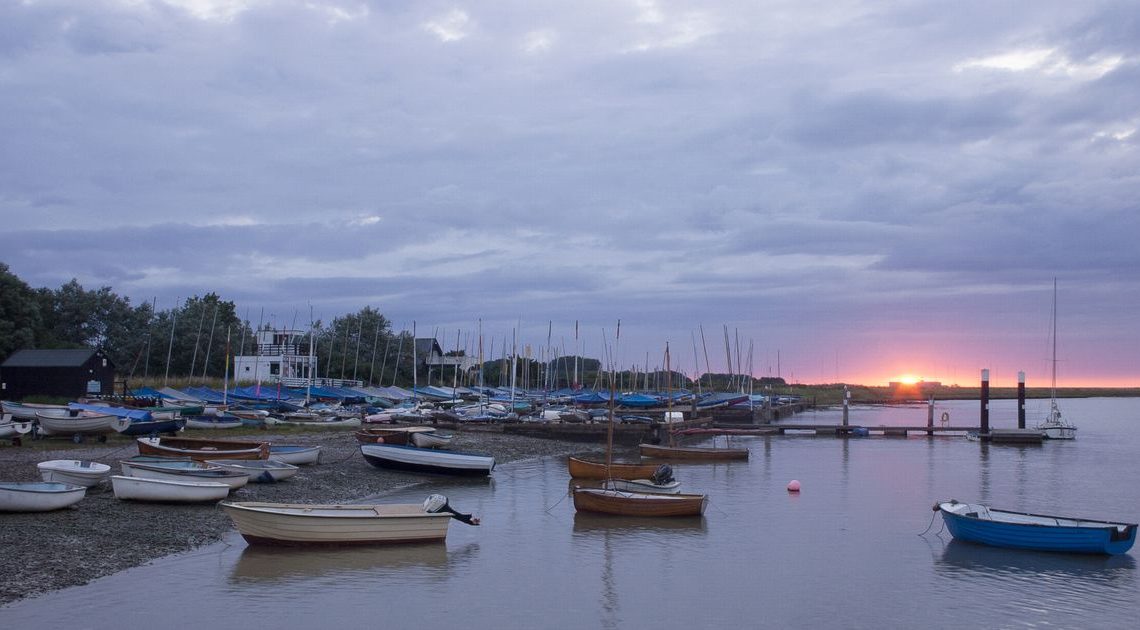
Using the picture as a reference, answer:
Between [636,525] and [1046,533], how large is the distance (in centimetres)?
1115

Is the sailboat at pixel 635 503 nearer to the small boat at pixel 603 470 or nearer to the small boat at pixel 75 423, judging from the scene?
the small boat at pixel 603 470

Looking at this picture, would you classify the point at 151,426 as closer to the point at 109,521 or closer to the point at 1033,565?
the point at 109,521

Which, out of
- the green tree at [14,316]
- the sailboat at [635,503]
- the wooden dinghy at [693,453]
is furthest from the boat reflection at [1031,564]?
the green tree at [14,316]

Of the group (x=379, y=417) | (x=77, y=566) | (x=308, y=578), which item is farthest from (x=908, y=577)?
(x=379, y=417)

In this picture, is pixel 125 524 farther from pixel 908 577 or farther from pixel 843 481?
pixel 843 481

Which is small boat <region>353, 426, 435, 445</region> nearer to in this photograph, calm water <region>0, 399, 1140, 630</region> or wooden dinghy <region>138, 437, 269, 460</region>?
calm water <region>0, 399, 1140, 630</region>

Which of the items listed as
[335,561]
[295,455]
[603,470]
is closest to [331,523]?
[335,561]

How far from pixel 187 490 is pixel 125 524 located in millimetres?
2956

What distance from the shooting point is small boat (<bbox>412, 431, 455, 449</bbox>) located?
42.2 meters

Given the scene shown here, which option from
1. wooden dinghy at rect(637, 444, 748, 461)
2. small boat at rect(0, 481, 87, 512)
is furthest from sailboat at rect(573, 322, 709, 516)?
wooden dinghy at rect(637, 444, 748, 461)

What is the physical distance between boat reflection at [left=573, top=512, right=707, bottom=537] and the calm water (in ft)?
0.42

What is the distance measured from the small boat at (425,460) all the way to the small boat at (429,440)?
370 centimetres

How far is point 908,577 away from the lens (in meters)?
22.7

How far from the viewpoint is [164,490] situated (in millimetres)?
25750
